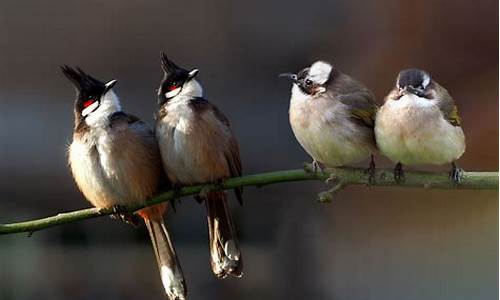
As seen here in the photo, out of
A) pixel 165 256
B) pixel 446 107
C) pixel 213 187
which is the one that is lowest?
pixel 165 256

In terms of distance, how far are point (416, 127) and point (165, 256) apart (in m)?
0.48

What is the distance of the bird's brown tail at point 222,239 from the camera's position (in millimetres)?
1491

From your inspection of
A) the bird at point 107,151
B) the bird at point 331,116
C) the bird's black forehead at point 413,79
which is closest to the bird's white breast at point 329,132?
the bird at point 331,116

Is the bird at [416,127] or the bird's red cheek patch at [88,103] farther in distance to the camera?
the bird's red cheek patch at [88,103]

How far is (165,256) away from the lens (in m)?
1.55

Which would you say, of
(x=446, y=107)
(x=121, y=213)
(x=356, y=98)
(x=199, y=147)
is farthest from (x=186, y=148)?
(x=446, y=107)

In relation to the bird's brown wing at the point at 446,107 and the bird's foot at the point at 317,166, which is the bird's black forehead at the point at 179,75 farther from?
the bird's brown wing at the point at 446,107

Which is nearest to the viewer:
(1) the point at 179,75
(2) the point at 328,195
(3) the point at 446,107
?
(2) the point at 328,195

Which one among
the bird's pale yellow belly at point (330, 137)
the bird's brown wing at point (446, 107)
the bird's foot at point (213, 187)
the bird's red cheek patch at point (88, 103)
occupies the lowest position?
the bird's foot at point (213, 187)

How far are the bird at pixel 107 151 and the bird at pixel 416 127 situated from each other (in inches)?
14.3

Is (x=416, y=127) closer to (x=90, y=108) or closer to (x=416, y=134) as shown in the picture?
(x=416, y=134)

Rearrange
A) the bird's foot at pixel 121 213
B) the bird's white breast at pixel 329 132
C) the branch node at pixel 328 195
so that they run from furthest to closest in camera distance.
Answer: the bird's foot at pixel 121 213 < the bird's white breast at pixel 329 132 < the branch node at pixel 328 195

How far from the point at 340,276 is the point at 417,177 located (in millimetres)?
624

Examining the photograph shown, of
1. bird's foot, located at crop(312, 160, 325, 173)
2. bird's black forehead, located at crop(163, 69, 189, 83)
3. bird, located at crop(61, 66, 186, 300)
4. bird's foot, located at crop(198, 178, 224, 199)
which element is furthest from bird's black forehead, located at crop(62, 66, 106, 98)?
bird's foot, located at crop(312, 160, 325, 173)
